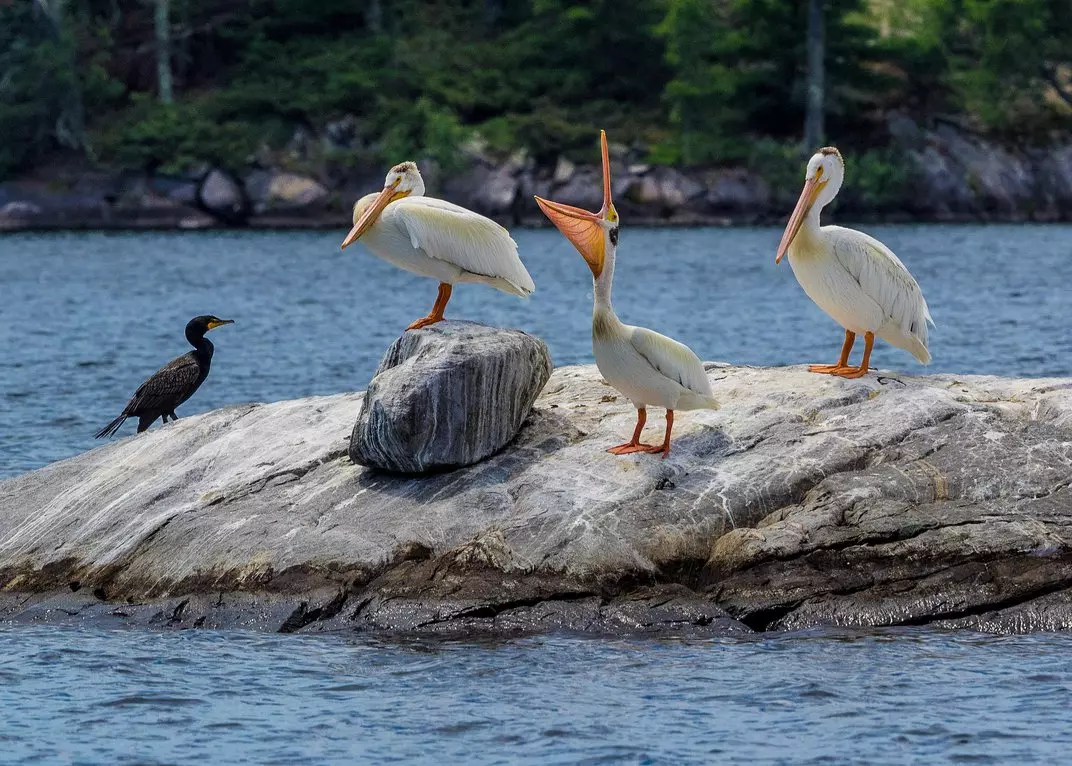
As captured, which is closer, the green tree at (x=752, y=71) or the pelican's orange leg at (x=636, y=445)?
the pelican's orange leg at (x=636, y=445)

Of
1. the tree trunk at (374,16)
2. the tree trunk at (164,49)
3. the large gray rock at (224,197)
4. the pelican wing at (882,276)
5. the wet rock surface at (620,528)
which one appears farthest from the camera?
the tree trunk at (374,16)

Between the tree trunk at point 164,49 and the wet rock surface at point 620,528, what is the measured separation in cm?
4515

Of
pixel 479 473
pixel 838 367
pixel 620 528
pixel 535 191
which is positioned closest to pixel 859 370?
pixel 838 367

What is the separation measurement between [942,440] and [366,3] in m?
48.6

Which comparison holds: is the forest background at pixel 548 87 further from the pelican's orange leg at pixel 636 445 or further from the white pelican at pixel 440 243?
the pelican's orange leg at pixel 636 445

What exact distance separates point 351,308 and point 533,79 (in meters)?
26.0

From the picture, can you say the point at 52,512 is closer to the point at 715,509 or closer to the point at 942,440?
the point at 715,509

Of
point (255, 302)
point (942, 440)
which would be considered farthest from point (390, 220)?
point (255, 302)

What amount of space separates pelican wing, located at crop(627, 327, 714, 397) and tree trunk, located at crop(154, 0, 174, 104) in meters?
46.0

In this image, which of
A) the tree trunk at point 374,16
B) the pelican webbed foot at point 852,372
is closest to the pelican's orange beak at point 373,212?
the pelican webbed foot at point 852,372

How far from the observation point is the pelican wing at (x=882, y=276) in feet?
31.1

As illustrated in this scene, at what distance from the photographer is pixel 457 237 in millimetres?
9555

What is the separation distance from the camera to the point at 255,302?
3002cm

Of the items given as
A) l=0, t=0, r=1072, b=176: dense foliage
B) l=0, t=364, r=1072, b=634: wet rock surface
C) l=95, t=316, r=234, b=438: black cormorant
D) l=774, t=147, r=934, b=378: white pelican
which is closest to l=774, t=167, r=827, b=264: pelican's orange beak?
l=774, t=147, r=934, b=378: white pelican
